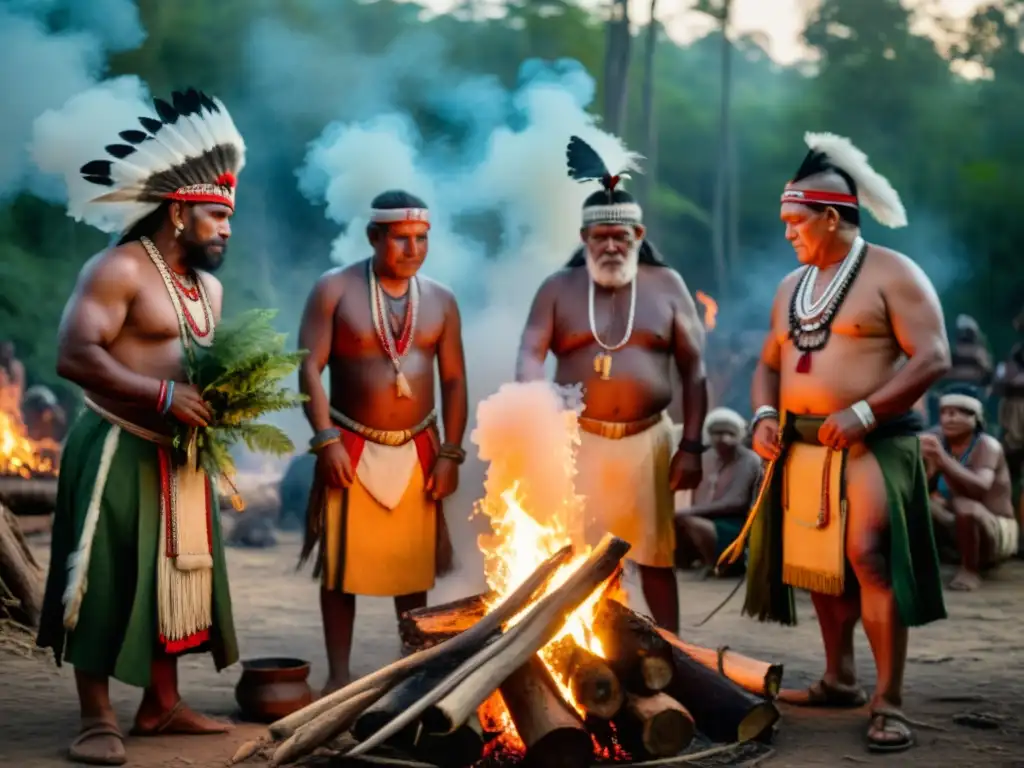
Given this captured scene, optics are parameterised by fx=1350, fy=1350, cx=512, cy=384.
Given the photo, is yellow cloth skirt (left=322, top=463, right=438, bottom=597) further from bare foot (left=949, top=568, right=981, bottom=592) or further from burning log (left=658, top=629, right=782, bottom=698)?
bare foot (left=949, top=568, right=981, bottom=592)

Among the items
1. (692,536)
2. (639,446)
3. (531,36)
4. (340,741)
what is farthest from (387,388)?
(531,36)

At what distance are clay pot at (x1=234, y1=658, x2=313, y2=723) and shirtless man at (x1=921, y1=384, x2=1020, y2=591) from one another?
5.38 meters

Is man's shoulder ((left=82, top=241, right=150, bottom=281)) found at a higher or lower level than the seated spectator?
higher

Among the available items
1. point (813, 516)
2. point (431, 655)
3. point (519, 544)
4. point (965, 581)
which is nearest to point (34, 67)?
point (519, 544)

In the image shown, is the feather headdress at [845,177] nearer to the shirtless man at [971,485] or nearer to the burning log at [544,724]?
the burning log at [544,724]

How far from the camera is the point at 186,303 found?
5.14 metres

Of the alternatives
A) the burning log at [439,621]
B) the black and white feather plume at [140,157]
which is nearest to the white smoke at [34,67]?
the black and white feather plume at [140,157]

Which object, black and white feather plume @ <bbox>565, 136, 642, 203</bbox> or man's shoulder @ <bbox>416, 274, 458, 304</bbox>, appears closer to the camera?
man's shoulder @ <bbox>416, 274, 458, 304</bbox>

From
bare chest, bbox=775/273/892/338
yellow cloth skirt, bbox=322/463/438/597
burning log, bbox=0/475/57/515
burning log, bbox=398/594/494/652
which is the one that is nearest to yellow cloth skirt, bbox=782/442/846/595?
bare chest, bbox=775/273/892/338

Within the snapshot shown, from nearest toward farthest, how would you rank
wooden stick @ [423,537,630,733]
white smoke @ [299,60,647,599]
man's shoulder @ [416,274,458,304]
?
wooden stick @ [423,537,630,733] → man's shoulder @ [416,274,458,304] → white smoke @ [299,60,647,599]

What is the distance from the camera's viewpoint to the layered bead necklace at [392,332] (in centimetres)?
595

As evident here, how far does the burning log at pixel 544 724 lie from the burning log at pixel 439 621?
1.41 ft

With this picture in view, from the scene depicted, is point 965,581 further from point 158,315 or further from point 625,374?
point 158,315

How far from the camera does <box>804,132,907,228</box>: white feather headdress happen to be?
558cm
